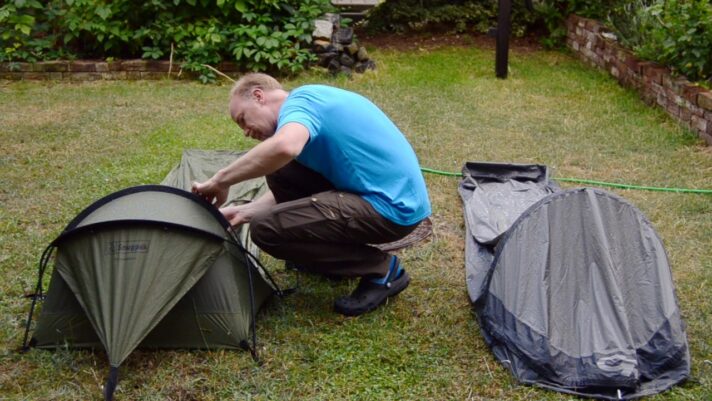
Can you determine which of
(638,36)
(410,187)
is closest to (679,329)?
(410,187)

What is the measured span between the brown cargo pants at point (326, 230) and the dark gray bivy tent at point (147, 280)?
0.14 metres

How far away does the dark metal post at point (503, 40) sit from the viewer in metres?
7.48

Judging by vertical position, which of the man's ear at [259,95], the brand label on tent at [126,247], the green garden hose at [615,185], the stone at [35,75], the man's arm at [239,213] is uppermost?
the man's ear at [259,95]

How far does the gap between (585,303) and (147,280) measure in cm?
159

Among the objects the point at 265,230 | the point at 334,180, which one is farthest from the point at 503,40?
the point at 265,230

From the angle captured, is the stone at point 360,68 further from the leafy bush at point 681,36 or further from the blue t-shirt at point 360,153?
the blue t-shirt at point 360,153

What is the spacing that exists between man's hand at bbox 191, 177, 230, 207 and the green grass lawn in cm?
54

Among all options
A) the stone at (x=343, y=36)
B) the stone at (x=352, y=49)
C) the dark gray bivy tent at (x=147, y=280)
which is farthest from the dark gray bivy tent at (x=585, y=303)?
the stone at (x=343, y=36)

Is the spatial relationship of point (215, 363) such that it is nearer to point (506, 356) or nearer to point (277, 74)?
point (506, 356)

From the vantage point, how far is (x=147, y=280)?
279cm

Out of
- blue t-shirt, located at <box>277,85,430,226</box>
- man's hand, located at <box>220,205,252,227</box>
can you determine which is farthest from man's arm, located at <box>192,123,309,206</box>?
man's hand, located at <box>220,205,252,227</box>

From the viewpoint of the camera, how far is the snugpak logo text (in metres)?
2.81

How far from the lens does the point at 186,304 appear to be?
2.96 metres

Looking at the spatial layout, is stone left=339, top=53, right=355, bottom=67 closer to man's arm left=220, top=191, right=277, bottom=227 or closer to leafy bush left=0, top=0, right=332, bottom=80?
leafy bush left=0, top=0, right=332, bottom=80
